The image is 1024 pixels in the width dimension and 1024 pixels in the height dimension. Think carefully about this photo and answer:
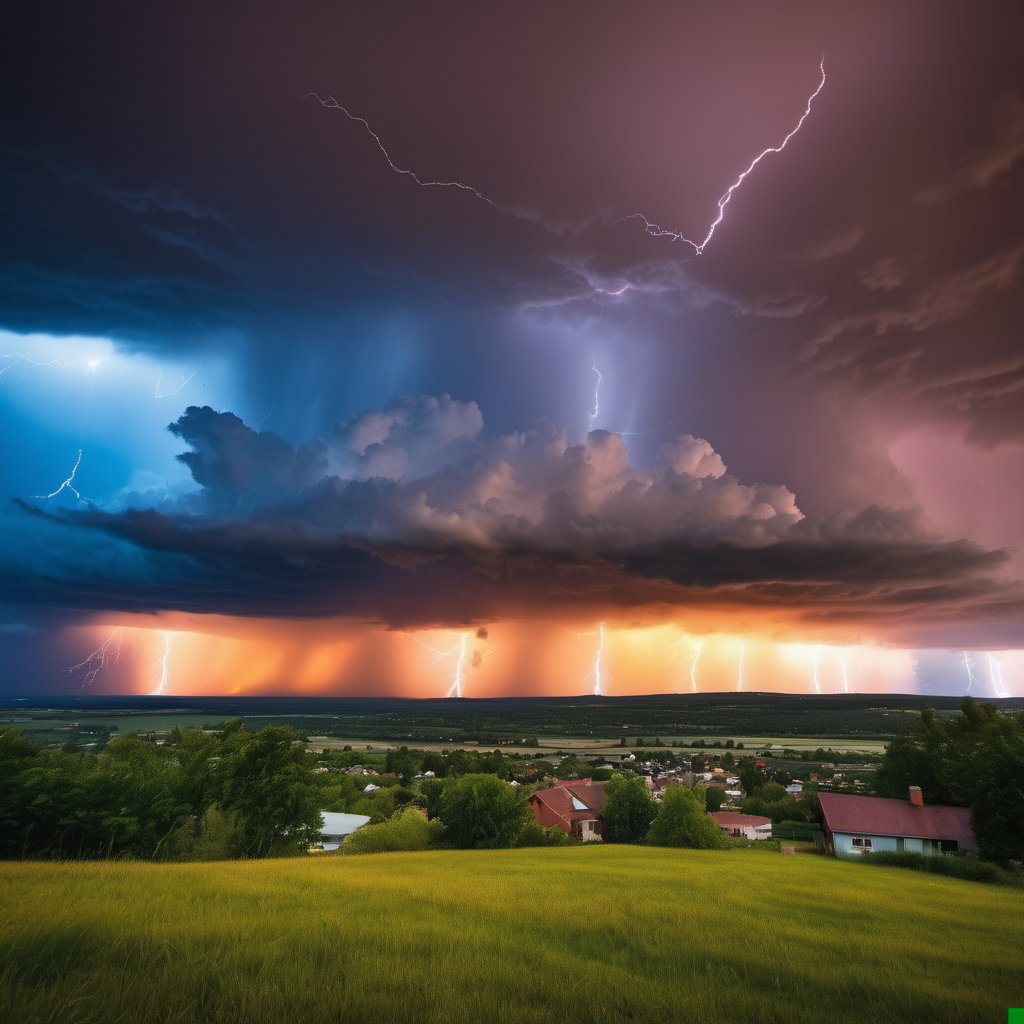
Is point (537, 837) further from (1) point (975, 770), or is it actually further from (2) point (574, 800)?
(1) point (975, 770)

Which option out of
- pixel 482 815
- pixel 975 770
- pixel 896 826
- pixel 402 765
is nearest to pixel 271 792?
pixel 482 815

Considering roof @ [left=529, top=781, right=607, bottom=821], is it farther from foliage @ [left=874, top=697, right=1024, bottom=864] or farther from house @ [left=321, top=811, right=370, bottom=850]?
foliage @ [left=874, top=697, right=1024, bottom=864]

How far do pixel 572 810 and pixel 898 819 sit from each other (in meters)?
40.8

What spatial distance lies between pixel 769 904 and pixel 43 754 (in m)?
46.3

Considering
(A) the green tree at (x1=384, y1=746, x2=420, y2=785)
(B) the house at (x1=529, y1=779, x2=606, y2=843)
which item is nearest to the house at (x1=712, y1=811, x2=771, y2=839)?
(B) the house at (x1=529, y1=779, x2=606, y2=843)

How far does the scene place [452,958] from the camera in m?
7.72

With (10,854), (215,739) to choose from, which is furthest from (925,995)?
(215,739)

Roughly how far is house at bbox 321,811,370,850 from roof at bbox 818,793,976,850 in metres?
47.5

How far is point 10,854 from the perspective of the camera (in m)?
31.0

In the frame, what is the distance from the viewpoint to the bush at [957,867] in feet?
122

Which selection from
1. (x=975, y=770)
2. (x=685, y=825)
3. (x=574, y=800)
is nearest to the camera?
(x=975, y=770)

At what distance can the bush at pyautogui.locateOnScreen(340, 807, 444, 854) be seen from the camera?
161 feet

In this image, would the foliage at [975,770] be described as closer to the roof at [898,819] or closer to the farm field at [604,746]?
the roof at [898,819]

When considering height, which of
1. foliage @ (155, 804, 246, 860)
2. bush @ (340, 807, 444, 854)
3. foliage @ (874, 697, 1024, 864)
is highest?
foliage @ (874, 697, 1024, 864)
